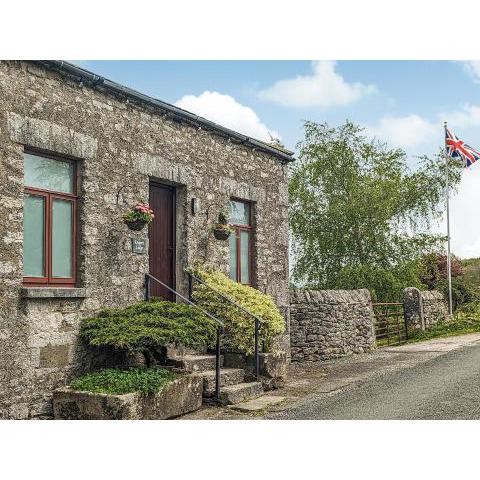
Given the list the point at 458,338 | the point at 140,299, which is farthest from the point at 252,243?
the point at 458,338

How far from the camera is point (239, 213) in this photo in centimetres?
1159

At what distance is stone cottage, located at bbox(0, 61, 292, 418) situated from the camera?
6.98m

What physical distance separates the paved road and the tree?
11.0 m

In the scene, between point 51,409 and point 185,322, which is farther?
point 185,322

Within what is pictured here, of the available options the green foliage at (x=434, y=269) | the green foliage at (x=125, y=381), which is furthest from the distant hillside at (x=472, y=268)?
the green foliage at (x=125, y=381)

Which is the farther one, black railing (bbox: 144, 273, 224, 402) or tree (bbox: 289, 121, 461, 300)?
tree (bbox: 289, 121, 461, 300)

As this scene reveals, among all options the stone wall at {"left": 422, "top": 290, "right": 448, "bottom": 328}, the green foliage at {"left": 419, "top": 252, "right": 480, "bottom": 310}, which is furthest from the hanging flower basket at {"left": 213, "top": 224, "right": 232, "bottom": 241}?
the green foliage at {"left": 419, "top": 252, "right": 480, "bottom": 310}

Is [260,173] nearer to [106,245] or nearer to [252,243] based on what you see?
[252,243]

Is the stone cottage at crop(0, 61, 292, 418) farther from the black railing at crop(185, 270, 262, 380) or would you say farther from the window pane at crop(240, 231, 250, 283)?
the window pane at crop(240, 231, 250, 283)

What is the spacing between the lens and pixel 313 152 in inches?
891

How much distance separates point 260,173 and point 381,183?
417 inches

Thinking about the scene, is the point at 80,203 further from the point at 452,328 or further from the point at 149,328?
the point at 452,328

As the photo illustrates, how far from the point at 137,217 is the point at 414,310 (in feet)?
39.3

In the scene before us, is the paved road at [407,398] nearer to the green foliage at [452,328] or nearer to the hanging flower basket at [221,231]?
the hanging flower basket at [221,231]
